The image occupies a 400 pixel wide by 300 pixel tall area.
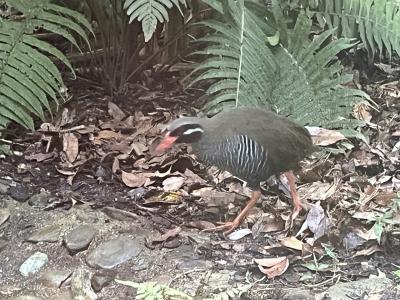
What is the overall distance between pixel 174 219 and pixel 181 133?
0.39 m

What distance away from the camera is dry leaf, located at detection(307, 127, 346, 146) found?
3282mm

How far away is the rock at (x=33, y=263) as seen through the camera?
2720 millimetres

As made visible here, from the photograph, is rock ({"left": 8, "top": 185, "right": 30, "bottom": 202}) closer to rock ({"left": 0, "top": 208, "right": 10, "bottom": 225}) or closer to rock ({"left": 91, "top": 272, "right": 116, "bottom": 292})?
rock ({"left": 0, "top": 208, "right": 10, "bottom": 225})

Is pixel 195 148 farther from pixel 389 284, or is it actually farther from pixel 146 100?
pixel 146 100

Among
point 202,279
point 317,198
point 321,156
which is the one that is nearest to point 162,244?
point 202,279

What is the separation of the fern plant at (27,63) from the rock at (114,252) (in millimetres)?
683

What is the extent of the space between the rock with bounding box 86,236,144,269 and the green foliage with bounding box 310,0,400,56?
1532mm

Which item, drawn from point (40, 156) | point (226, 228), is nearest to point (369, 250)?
point (226, 228)

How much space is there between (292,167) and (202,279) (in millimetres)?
554

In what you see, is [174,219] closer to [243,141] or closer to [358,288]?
[243,141]

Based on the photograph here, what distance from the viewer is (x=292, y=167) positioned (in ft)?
9.45

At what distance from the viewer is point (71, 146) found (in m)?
3.41

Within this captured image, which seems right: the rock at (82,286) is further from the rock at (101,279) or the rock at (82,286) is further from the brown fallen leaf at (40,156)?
the brown fallen leaf at (40,156)

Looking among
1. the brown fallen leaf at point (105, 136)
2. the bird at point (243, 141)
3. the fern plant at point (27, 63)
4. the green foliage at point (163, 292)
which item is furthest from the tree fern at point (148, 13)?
the green foliage at point (163, 292)
